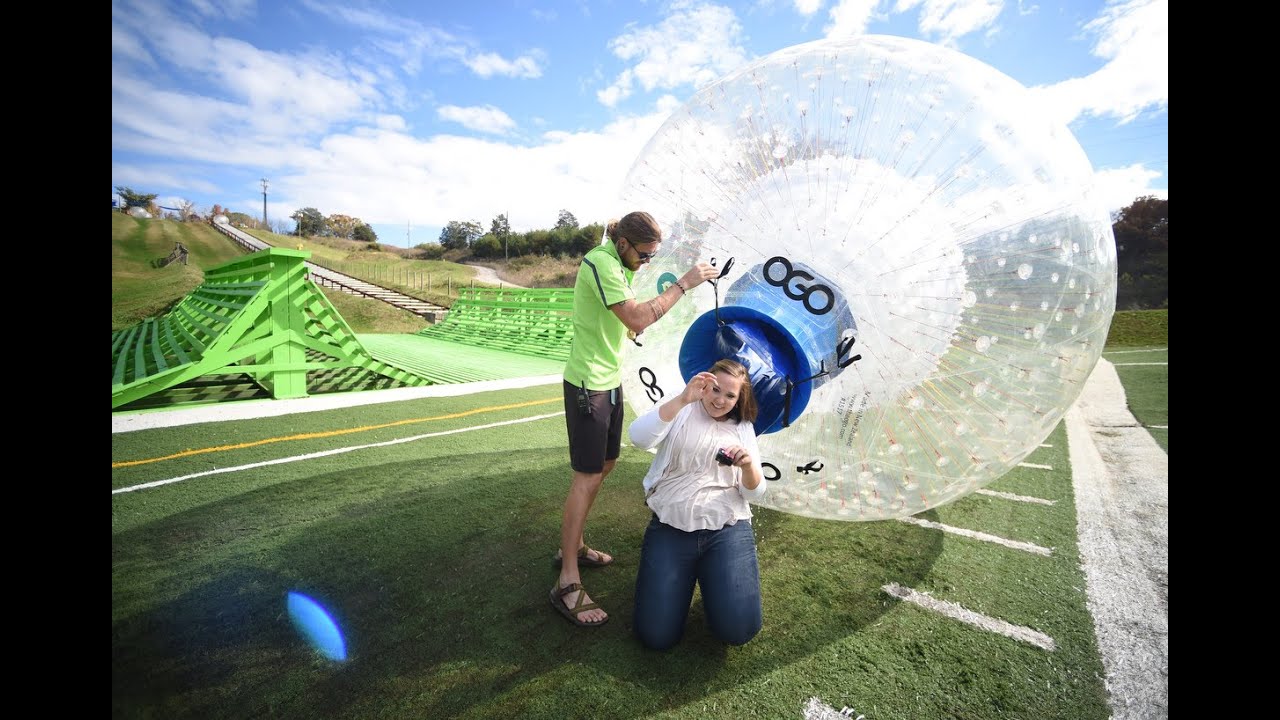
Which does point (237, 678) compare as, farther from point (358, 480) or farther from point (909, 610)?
point (909, 610)

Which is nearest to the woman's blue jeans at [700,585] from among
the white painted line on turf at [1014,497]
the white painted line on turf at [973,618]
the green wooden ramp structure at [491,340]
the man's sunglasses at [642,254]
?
→ the white painted line on turf at [973,618]

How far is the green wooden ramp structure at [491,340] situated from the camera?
1041cm

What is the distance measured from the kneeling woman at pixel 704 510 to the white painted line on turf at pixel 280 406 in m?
4.58

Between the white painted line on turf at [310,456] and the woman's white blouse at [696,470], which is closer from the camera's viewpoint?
the woman's white blouse at [696,470]

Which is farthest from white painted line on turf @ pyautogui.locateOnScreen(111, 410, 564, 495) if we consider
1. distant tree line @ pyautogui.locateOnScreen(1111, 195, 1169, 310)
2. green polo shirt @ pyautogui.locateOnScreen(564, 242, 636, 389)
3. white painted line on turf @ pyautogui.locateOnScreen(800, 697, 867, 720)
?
distant tree line @ pyautogui.locateOnScreen(1111, 195, 1169, 310)

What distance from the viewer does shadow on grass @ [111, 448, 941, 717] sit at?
6.36 feet

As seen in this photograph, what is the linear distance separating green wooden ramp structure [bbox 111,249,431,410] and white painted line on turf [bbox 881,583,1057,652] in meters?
7.07

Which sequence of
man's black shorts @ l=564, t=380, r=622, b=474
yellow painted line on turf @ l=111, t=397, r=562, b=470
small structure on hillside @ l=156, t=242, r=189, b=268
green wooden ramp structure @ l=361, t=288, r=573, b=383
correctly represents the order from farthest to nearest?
small structure on hillside @ l=156, t=242, r=189, b=268 → green wooden ramp structure @ l=361, t=288, r=573, b=383 → yellow painted line on turf @ l=111, t=397, r=562, b=470 → man's black shorts @ l=564, t=380, r=622, b=474

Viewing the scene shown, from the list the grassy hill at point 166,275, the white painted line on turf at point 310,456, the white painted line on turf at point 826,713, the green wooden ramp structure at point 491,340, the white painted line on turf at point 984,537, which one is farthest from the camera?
the grassy hill at point 166,275

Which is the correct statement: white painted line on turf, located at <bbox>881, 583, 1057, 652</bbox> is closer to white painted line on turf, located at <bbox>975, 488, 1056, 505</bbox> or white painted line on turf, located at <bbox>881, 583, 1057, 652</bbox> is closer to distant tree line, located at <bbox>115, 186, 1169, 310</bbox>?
white painted line on turf, located at <bbox>975, 488, 1056, 505</bbox>

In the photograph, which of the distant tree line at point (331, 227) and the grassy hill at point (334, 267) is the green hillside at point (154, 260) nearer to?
the grassy hill at point (334, 267)

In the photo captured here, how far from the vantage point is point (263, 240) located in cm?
5475

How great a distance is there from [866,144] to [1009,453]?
1315 millimetres
